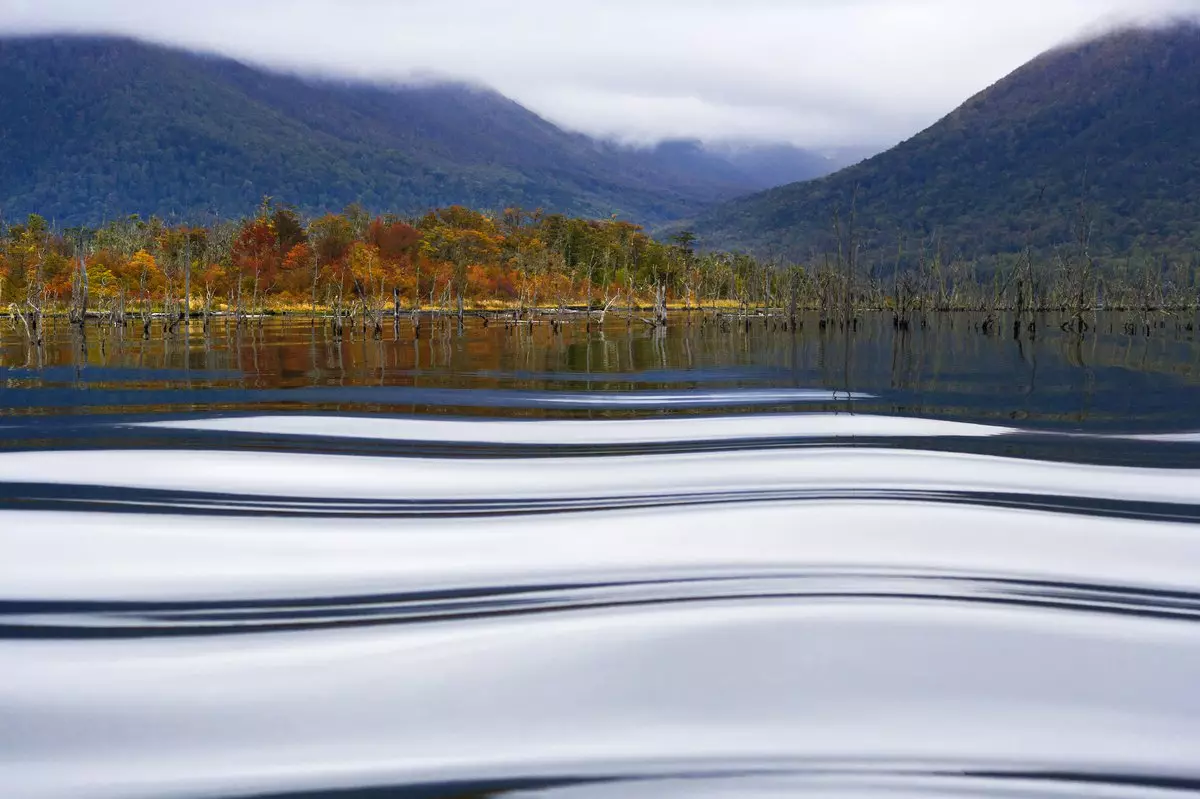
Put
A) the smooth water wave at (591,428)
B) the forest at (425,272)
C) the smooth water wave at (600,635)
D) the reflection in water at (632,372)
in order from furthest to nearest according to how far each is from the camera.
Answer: the forest at (425,272)
the reflection in water at (632,372)
the smooth water wave at (591,428)
the smooth water wave at (600,635)

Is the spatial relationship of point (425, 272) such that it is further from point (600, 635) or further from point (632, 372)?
point (600, 635)

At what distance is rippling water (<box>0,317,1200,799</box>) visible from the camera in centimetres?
541

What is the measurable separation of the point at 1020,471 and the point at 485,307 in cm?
7767

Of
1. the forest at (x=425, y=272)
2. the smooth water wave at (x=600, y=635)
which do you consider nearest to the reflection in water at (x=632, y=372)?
the smooth water wave at (x=600, y=635)

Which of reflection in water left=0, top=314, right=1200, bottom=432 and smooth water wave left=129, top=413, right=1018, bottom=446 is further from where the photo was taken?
reflection in water left=0, top=314, right=1200, bottom=432

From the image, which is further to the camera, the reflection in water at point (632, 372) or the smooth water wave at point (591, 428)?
the reflection in water at point (632, 372)

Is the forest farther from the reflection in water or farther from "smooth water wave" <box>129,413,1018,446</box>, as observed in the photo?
"smooth water wave" <box>129,413,1018,446</box>

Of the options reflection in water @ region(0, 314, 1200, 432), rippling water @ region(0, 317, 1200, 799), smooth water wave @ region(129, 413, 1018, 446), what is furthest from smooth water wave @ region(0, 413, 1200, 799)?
reflection in water @ region(0, 314, 1200, 432)

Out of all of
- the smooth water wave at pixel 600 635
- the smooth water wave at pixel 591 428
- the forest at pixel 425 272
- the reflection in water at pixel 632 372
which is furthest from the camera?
the forest at pixel 425 272

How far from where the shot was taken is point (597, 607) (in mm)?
7773

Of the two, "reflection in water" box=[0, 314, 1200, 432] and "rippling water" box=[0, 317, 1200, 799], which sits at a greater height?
"reflection in water" box=[0, 314, 1200, 432]

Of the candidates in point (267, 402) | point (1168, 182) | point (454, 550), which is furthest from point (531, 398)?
point (1168, 182)

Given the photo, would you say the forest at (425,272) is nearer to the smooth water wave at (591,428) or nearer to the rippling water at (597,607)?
the smooth water wave at (591,428)

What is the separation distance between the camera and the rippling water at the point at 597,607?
541 centimetres
